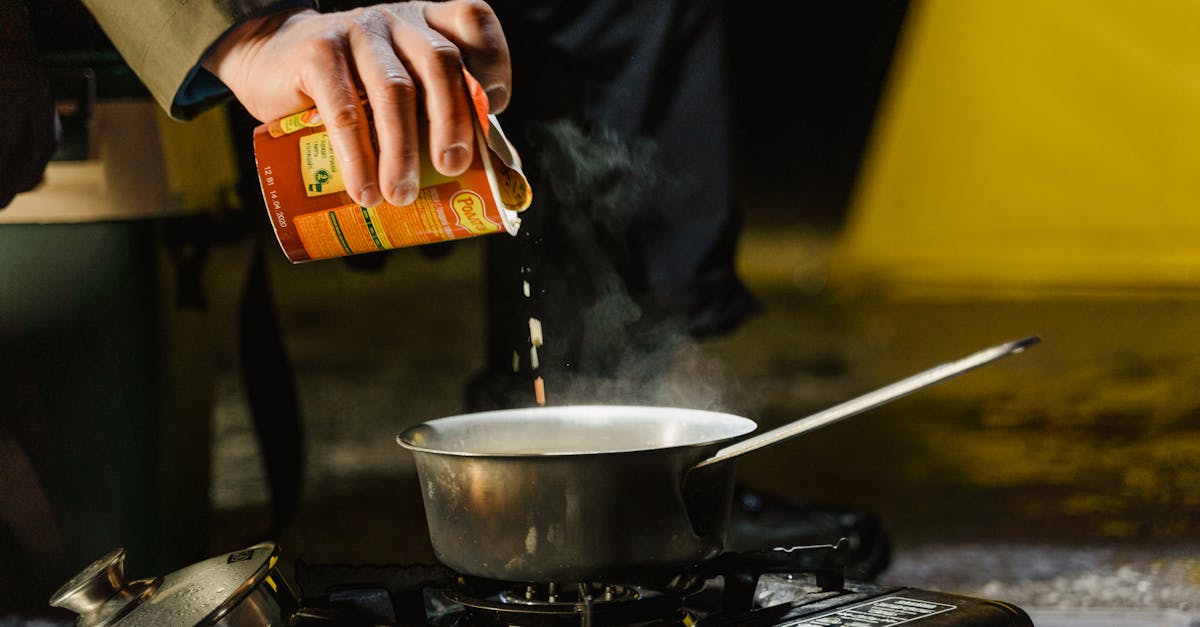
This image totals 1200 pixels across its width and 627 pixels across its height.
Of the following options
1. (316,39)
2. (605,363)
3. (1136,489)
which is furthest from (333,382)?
(316,39)

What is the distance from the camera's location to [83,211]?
1694 mm

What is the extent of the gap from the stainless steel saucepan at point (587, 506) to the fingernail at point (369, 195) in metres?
0.26

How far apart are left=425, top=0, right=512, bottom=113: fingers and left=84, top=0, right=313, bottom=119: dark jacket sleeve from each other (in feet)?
0.71

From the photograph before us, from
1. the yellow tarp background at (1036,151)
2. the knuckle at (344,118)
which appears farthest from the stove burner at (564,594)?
the yellow tarp background at (1036,151)

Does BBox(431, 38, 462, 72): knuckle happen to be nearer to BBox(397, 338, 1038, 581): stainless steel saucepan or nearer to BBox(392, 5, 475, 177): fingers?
BBox(392, 5, 475, 177): fingers

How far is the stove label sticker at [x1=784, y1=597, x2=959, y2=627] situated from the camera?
93cm

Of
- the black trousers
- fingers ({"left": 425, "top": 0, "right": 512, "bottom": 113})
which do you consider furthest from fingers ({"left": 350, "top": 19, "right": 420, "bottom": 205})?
the black trousers

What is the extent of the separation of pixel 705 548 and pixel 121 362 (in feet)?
3.71

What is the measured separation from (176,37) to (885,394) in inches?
38.8

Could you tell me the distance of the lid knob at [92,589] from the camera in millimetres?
929

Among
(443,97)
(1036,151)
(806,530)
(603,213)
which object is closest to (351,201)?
(443,97)

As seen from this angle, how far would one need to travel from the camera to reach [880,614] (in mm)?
947

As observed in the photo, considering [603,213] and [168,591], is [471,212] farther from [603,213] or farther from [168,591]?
[603,213]

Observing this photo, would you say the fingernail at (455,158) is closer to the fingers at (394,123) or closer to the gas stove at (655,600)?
the fingers at (394,123)
